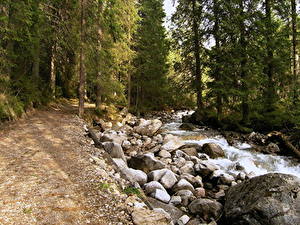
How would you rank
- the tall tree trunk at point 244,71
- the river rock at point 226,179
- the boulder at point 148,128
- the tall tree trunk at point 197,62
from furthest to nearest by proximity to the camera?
the tall tree trunk at point 197,62, the boulder at point 148,128, the tall tree trunk at point 244,71, the river rock at point 226,179

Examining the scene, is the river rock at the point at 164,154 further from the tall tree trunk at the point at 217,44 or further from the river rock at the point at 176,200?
the tall tree trunk at the point at 217,44

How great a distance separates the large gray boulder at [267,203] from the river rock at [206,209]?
0.21 metres

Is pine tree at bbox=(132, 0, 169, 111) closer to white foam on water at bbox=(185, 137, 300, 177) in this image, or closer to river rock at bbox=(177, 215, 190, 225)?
white foam on water at bbox=(185, 137, 300, 177)

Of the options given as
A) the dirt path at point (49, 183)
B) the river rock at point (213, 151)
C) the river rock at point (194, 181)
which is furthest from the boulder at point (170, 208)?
the river rock at point (213, 151)

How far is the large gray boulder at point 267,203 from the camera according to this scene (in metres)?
4.57

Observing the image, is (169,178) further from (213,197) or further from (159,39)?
(159,39)

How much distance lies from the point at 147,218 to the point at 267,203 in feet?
8.97

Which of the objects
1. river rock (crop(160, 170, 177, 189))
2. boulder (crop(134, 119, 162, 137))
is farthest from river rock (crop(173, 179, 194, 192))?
boulder (crop(134, 119, 162, 137))

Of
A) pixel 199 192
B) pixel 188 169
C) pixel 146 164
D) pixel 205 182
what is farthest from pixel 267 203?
pixel 146 164

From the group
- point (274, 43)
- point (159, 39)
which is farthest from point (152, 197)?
point (159, 39)

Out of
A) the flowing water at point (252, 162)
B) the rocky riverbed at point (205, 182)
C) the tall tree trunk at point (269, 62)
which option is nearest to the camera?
the rocky riverbed at point (205, 182)

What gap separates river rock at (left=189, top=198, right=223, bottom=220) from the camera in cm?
532

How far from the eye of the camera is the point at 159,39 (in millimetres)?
23266

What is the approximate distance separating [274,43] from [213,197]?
975 centimetres
